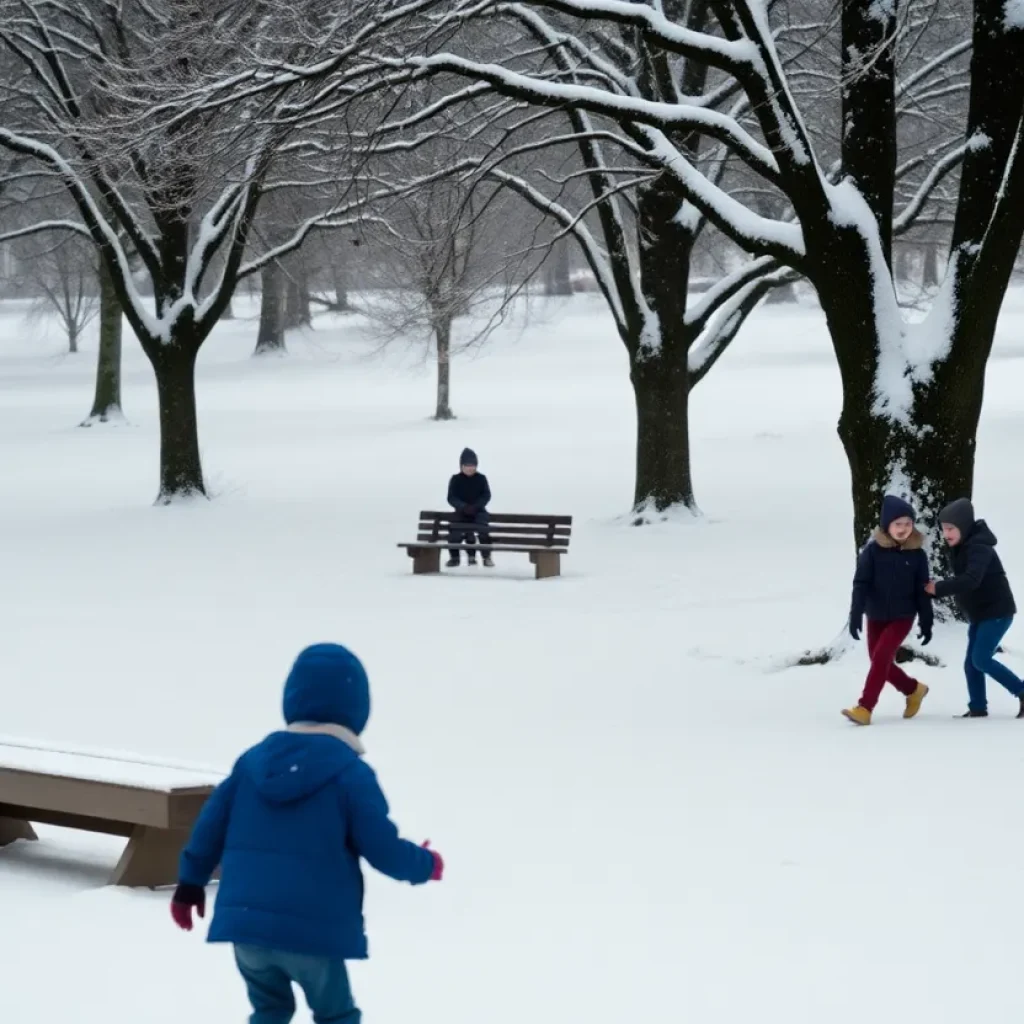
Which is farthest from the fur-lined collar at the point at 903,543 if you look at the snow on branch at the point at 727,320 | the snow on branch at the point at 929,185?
the snow on branch at the point at 727,320

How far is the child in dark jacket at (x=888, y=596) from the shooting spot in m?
9.88

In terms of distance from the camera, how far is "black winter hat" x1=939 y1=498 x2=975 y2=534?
9.86 m

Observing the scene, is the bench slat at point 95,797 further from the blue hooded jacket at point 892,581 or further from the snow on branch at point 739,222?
the snow on branch at point 739,222

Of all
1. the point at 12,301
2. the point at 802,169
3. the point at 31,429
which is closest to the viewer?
the point at 802,169

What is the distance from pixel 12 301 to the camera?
82.1 metres

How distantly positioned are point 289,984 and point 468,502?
15.1 m

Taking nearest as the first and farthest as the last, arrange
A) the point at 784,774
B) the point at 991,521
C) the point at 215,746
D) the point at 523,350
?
the point at 784,774
the point at 215,746
the point at 991,521
the point at 523,350

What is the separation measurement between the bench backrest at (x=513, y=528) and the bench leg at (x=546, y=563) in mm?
257

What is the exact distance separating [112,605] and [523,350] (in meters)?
45.2

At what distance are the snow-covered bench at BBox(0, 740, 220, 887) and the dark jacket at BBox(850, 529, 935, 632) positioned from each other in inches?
177

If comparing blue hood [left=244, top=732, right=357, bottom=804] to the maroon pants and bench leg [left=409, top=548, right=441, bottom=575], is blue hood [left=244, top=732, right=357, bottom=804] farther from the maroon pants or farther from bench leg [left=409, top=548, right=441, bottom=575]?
bench leg [left=409, top=548, right=441, bottom=575]

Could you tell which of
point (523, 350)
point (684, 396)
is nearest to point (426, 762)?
point (684, 396)

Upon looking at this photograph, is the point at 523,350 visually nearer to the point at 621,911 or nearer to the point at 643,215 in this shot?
the point at 643,215

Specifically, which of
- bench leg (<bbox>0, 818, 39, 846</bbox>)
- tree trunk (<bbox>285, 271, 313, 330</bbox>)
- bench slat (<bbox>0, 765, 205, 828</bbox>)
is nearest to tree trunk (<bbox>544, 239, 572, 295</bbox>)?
tree trunk (<bbox>285, 271, 313, 330</bbox>)
